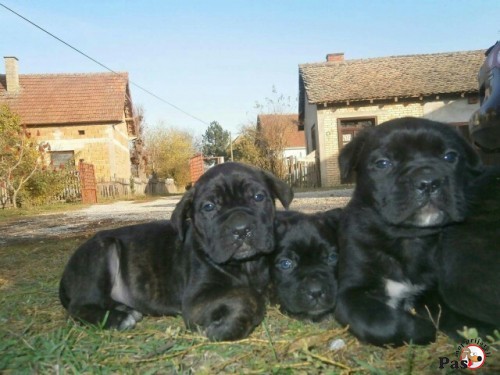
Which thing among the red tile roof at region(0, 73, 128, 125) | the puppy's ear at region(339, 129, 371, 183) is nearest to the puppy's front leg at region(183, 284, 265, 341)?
the puppy's ear at region(339, 129, 371, 183)

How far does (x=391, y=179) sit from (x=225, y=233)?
3.88 ft

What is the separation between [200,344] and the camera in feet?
8.70

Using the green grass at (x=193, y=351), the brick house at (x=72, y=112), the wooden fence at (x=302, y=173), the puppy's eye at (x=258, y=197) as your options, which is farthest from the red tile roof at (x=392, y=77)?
the green grass at (x=193, y=351)

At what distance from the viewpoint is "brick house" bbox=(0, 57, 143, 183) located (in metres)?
35.9

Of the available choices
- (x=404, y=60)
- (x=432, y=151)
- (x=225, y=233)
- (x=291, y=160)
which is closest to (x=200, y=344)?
(x=225, y=233)

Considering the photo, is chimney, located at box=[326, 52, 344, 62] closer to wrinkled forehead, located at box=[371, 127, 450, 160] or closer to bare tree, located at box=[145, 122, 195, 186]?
bare tree, located at box=[145, 122, 195, 186]

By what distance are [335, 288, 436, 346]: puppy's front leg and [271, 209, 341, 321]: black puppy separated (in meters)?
0.46

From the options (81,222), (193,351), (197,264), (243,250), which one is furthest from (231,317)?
(81,222)

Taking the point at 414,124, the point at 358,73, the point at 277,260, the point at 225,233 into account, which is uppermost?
the point at 358,73

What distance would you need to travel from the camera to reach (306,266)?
349 centimetres

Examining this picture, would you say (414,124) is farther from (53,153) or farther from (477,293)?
(53,153)

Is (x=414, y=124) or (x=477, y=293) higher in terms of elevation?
(x=414, y=124)

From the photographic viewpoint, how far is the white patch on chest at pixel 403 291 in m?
2.81

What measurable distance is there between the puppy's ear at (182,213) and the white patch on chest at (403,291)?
163 centimetres
